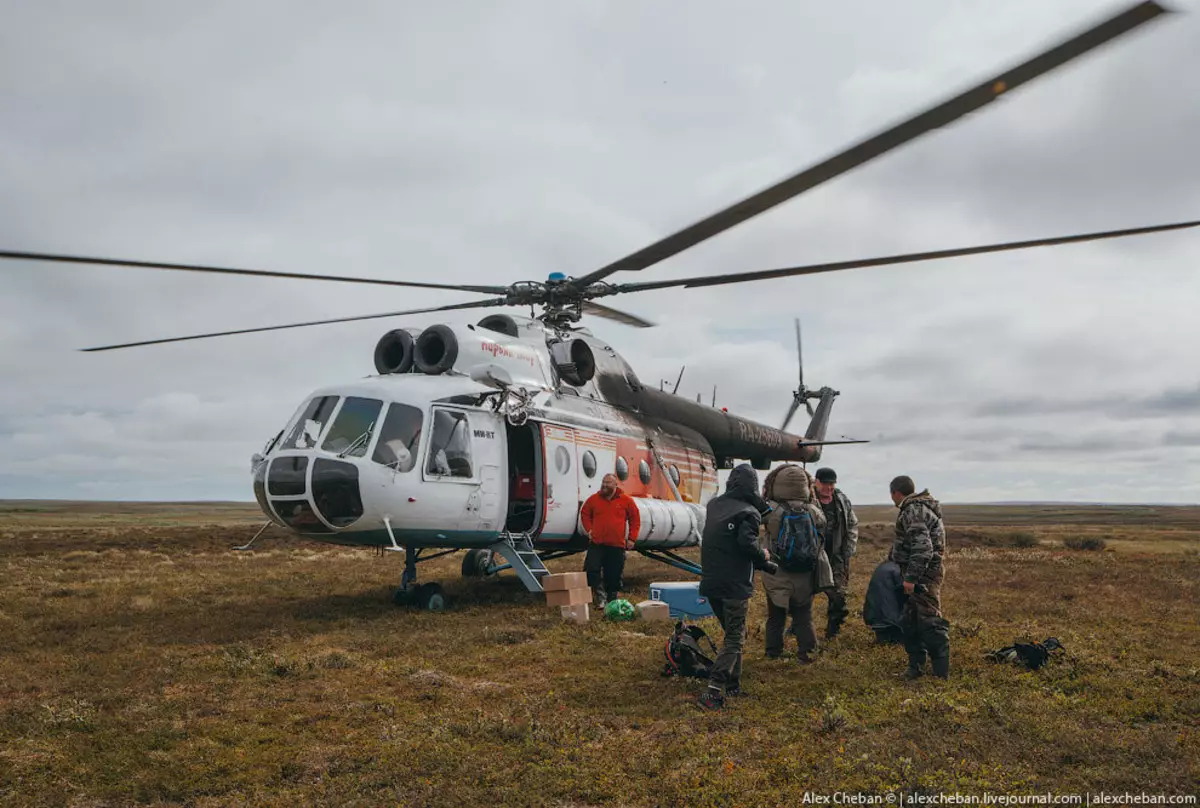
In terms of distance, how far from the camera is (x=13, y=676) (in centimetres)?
779

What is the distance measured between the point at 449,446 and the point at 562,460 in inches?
90.3

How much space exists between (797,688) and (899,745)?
177 cm

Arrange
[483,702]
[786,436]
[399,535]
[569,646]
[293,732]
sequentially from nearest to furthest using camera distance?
[293,732] → [483,702] → [569,646] → [399,535] → [786,436]

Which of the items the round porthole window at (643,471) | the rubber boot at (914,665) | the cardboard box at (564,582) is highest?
the round porthole window at (643,471)

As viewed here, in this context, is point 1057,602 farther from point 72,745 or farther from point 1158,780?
point 72,745

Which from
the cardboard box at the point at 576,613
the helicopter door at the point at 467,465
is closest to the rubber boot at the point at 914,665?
the cardboard box at the point at 576,613

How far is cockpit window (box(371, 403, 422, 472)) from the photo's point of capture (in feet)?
34.8

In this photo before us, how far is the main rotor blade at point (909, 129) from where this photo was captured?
191 inches

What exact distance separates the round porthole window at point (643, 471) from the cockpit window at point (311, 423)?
623cm

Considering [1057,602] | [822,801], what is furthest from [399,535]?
[1057,602]

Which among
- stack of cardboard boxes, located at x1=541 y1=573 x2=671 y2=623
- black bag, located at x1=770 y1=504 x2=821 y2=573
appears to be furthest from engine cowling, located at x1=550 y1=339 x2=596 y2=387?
black bag, located at x1=770 y1=504 x2=821 y2=573

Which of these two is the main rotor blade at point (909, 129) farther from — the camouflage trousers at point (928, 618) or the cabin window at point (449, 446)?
the camouflage trousers at point (928, 618)

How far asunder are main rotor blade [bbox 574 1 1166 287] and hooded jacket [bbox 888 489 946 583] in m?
3.21

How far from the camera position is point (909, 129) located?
6723mm
